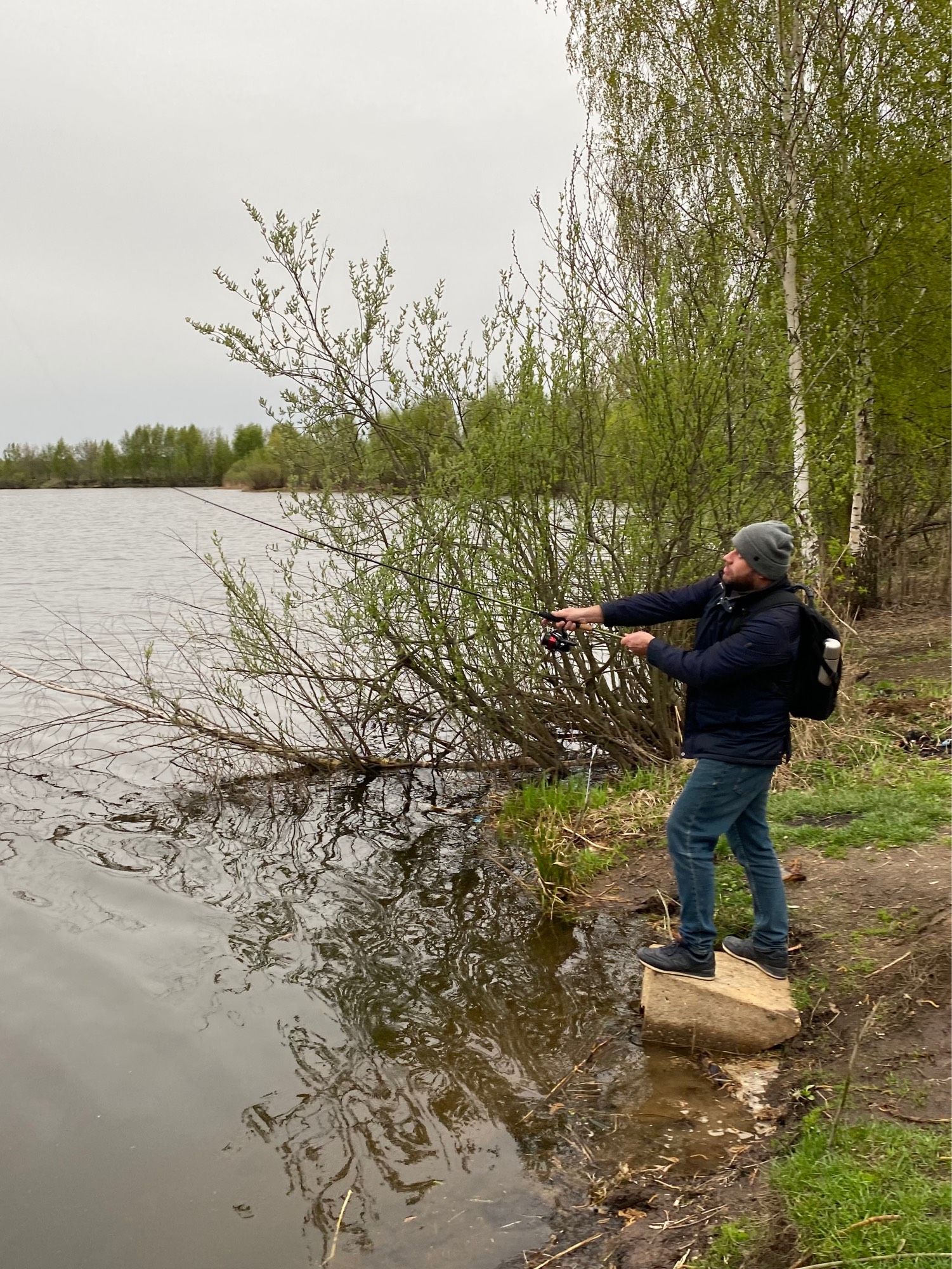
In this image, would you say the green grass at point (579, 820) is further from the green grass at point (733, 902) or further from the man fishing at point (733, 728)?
the man fishing at point (733, 728)

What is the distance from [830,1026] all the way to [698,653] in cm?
173

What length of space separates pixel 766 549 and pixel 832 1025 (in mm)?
2091

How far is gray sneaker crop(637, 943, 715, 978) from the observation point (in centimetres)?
425

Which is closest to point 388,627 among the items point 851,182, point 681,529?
point 681,529

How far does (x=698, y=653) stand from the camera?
13.1 feet

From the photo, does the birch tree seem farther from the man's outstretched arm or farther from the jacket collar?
the jacket collar

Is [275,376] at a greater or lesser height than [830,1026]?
greater

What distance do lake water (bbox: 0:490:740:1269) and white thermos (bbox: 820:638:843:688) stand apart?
1.74 m

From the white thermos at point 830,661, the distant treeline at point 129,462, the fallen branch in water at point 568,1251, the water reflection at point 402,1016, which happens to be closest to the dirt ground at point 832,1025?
the fallen branch in water at point 568,1251

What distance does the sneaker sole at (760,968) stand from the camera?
432 cm

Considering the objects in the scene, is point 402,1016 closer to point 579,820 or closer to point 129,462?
point 579,820

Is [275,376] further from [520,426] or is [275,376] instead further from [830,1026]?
[830,1026]

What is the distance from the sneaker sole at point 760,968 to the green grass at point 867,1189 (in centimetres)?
92

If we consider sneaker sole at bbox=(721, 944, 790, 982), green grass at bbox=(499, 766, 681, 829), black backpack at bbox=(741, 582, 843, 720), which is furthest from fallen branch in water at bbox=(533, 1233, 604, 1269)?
green grass at bbox=(499, 766, 681, 829)
